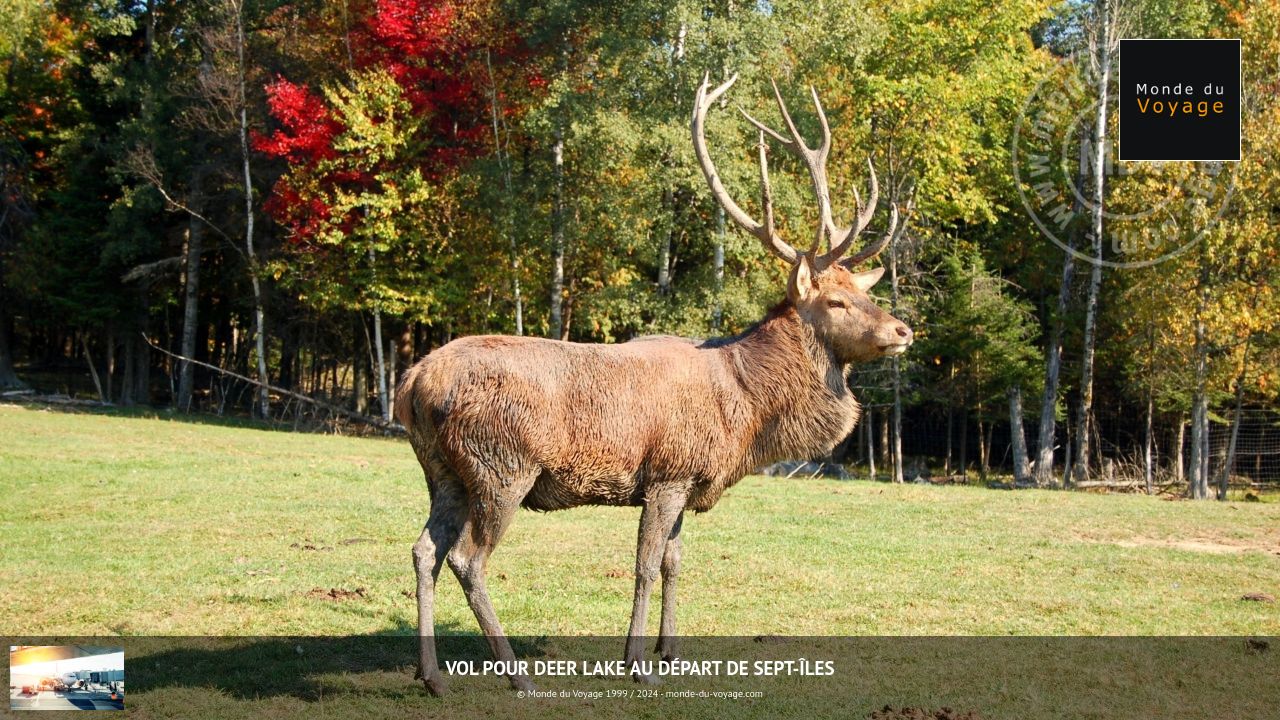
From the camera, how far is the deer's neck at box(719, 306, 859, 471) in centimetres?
862

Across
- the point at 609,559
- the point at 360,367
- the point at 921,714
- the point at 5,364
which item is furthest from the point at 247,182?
the point at 921,714

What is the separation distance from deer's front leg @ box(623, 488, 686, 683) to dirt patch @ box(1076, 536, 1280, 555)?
890 centimetres

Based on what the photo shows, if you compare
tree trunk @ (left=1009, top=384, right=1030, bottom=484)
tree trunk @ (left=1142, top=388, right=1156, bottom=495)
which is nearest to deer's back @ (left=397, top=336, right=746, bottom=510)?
tree trunk @ (left=1142, top=388, right=1156, bottom=495)

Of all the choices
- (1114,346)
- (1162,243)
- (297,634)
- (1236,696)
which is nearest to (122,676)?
(297,634)

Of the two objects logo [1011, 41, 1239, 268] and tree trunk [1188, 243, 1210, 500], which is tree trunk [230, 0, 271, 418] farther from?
tree trunk [1188, 243, 1210, 500]

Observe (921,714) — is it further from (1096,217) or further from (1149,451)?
(1149,451)

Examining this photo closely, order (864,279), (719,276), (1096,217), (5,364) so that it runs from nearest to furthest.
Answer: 1. (864,279)
2. (1096,217)
3. (719,276)
4. (5,364)

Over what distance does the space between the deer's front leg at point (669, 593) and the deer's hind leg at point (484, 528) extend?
1.25m

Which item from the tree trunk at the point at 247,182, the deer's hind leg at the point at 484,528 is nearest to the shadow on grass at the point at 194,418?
the tree trunk at the point at 247,182

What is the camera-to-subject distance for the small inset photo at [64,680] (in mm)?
7746

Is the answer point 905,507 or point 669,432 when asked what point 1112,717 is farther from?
point 905,507

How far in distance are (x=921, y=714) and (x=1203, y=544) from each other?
9.36 metres

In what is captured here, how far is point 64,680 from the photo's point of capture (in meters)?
7.93

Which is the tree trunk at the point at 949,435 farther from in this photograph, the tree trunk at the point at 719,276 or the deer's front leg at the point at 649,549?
the deer's front leg at the point at 649,549
